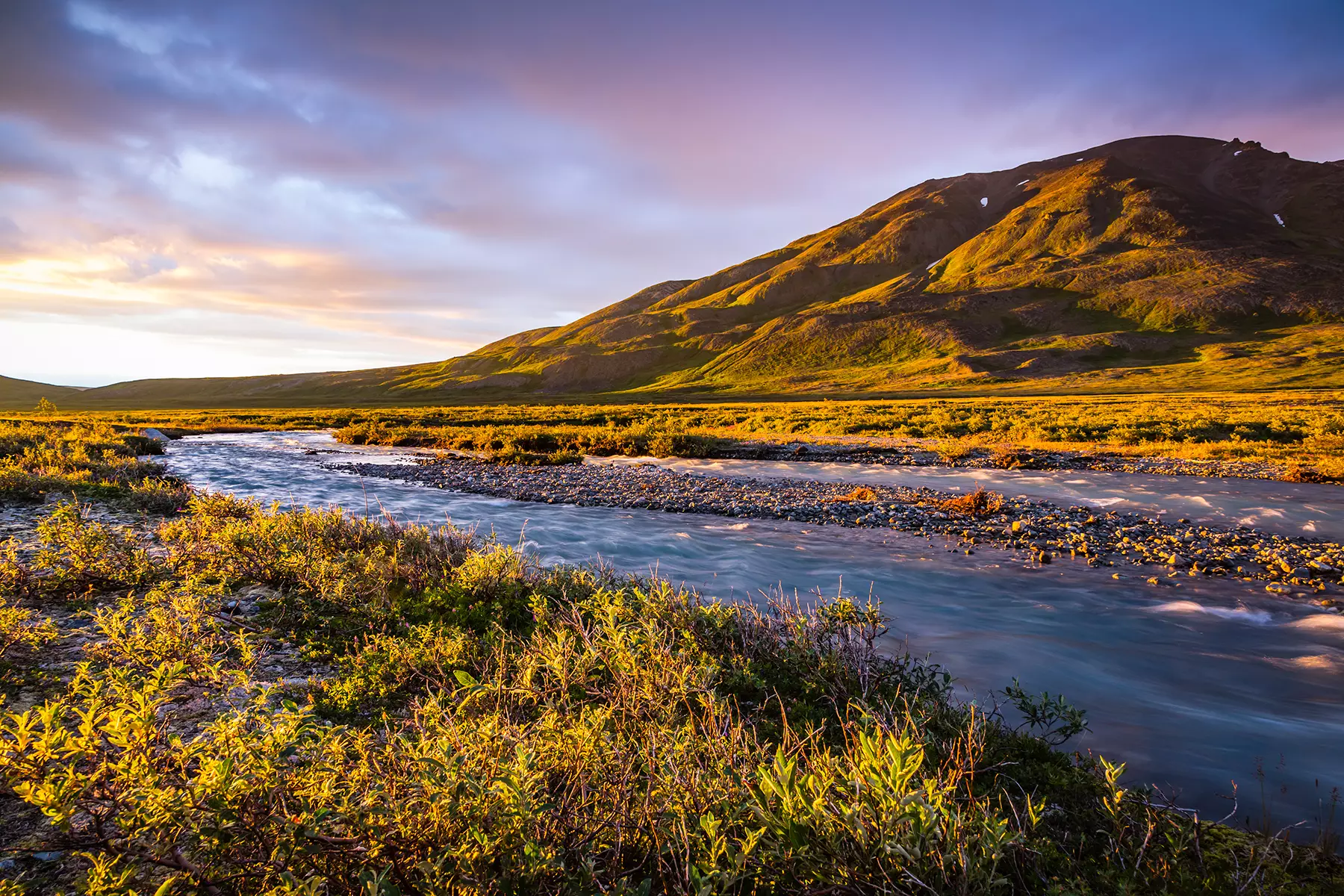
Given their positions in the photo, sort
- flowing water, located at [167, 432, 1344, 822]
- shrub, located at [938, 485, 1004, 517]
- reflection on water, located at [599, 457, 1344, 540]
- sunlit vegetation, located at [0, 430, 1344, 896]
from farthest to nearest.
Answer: shrub, located at [938, 485, 1004, 517]
reflection on water, located at [599, 457, 1344, 540]
flowing water, located at [167, 432, 1344, 822]
sunlit vegetation, located at [0, 430, 1344, 896]

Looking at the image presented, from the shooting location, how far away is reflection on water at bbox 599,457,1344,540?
1359 centimetres

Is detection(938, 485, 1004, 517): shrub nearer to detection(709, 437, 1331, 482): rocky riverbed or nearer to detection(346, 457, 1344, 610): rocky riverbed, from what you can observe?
detection(346, 457, 1344, 610): rocky riverbed

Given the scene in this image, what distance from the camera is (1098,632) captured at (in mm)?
7816

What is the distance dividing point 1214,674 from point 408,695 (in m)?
8.66

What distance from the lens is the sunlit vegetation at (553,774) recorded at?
2.37 meters

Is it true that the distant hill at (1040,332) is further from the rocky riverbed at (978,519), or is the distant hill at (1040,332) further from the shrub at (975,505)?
the shrub at (975,505)

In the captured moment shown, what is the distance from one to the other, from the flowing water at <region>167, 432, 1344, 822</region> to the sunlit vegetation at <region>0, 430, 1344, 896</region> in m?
1.24

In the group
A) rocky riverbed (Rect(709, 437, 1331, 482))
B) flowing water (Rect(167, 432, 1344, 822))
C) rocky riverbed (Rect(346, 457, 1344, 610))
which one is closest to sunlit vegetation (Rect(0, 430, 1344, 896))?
flowing water (Rect(167, 432, 1344, 822))

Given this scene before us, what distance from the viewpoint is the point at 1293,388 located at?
6350 cm

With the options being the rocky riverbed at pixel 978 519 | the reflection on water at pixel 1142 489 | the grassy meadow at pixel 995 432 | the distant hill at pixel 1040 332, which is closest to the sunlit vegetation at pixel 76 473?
the rocky riverbed at pixel 978 519

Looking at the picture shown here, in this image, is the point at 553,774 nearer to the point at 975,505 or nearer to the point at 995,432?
the point at 975,505

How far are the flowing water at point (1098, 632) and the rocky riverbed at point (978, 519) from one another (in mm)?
672

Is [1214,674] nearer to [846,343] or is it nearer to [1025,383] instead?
[1025,383]

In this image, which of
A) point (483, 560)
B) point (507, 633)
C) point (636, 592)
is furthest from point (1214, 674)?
point (483, 560)
